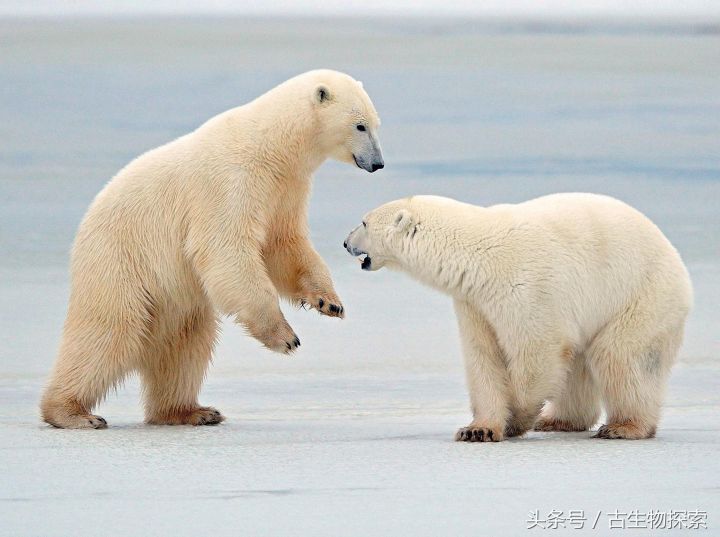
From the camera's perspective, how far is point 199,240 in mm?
4652

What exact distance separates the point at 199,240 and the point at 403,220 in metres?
0.74

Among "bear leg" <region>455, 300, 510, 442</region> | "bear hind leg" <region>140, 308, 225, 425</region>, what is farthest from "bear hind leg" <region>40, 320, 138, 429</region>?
"bear leg" <region>455, 300, 510, 442</region>

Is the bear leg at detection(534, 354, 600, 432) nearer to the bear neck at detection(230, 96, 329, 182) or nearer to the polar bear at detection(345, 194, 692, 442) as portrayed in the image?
the polar bear at detection(345, 194, 692, 442)

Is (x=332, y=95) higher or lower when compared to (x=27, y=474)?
higher

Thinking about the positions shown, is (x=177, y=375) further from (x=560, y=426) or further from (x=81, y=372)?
(x=560, y=426)

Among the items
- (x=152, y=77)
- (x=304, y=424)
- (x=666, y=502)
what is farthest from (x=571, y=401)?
(x=152, y=77)

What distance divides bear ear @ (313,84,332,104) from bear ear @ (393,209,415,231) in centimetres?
54

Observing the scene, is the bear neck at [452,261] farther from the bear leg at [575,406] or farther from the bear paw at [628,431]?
the bear paw at [628,431]

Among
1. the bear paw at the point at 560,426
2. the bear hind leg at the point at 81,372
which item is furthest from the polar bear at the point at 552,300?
the bear hind leg at the point at 81,372

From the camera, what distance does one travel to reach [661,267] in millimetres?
4488

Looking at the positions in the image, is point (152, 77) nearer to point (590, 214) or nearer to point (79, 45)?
point (79, 45)

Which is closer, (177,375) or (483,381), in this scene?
(483,381)

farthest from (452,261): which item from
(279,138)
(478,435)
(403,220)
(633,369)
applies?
(279,138)

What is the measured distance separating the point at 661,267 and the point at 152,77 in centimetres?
1340
